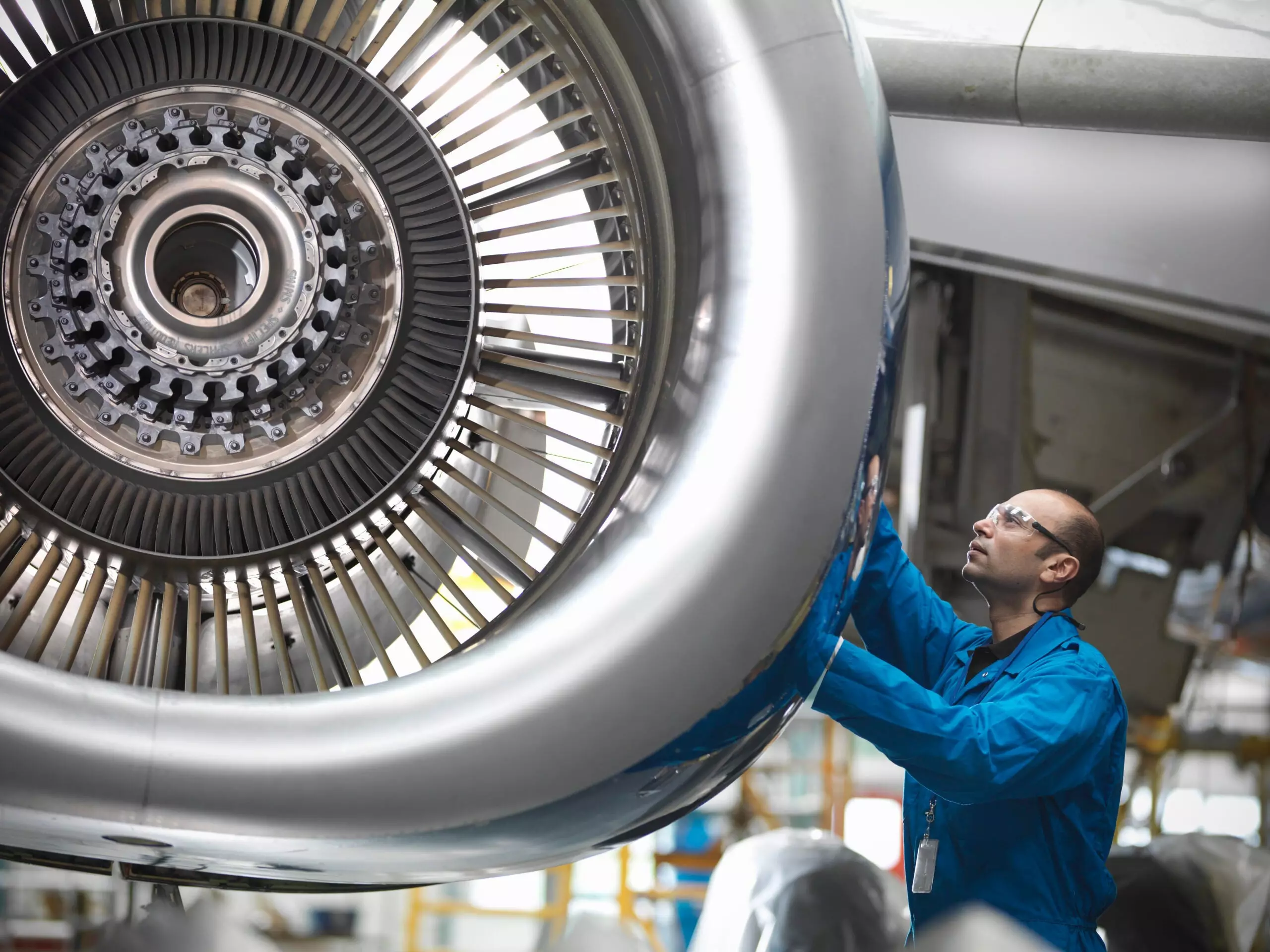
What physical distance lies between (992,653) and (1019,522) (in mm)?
176

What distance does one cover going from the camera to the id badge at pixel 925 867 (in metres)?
1.38

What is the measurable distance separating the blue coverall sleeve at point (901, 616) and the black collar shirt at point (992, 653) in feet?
0.24

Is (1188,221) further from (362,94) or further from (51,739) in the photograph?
(51,739)

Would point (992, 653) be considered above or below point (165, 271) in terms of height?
below

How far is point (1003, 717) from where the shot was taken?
1.26 metres

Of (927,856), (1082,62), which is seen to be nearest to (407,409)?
(927,856)

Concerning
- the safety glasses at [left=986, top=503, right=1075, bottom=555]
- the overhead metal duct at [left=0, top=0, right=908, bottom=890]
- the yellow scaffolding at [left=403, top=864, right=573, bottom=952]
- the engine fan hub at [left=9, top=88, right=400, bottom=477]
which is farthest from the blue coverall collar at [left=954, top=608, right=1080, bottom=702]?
the yellow scaffolding at [left=403, top=864, right=573, bottom=952]

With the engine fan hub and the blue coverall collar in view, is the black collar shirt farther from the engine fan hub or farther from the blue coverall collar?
the engine fan hub

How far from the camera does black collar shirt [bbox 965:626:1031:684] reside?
153cm

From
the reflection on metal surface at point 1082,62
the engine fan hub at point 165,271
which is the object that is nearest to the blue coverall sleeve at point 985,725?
the engine fan hub at point 165,271

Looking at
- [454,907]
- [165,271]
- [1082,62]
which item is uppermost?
[1082,62]

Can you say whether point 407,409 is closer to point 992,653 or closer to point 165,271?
point 165,271

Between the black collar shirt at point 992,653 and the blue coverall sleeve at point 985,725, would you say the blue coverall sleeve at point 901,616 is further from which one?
the blue coverall sleeve at point 985,725

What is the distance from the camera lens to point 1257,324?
202cm
